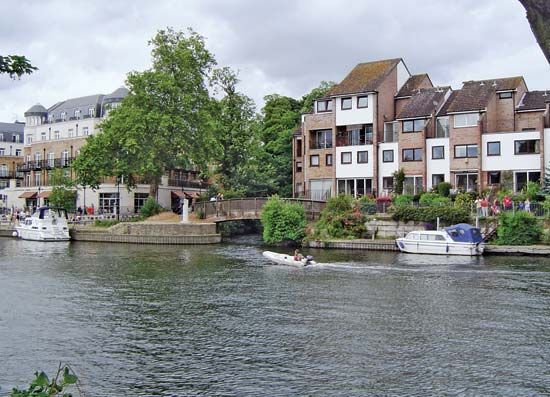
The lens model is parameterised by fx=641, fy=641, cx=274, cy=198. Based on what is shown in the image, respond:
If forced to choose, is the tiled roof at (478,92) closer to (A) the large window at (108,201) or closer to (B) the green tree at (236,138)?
(B) the green tree at (236,138)

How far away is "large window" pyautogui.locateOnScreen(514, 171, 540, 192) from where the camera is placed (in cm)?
5981

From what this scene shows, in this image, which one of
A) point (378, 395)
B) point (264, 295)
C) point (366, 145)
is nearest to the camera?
point (378, 395)

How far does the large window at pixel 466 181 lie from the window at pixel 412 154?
14.5 feet

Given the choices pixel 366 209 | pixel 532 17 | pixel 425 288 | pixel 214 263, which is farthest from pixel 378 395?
pixel 366 209

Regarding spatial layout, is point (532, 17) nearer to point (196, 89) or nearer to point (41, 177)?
point (196, 89)

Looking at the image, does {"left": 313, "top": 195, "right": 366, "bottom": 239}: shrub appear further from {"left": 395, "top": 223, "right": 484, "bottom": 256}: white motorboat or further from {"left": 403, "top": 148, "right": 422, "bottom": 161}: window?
{"left": 403, "top": 148, "right": 422, "bottom": 161}: window

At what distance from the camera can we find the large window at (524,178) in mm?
59812

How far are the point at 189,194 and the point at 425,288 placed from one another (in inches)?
2499

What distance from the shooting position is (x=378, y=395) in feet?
51.1

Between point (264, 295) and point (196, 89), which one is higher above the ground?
point (196, 89)

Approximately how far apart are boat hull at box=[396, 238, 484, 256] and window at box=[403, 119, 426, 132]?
19900 millimetres

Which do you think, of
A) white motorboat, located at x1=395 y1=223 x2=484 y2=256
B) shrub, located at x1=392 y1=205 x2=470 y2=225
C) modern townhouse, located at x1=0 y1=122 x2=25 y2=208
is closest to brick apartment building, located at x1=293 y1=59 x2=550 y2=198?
shrub, located at x1=392 y1=205 x2=470 y2=225

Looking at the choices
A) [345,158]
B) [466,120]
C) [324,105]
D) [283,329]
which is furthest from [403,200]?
[283,329]

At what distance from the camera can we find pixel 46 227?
2562 inches
